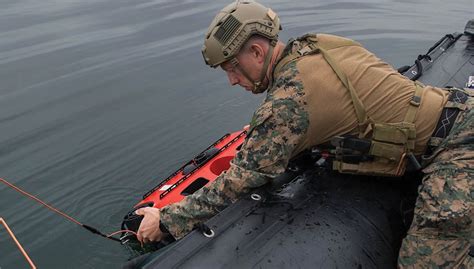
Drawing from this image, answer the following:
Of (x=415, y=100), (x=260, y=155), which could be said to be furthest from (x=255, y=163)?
(x=415, y=100)

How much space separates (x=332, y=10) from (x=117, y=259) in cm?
1190

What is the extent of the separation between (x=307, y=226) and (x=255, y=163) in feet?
1.43

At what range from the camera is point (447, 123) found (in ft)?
7.98

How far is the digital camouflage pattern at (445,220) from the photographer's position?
6.87ft

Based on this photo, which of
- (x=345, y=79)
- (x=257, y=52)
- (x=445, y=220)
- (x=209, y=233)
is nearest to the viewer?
(x=445, y=220)

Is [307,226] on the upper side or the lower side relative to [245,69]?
lower

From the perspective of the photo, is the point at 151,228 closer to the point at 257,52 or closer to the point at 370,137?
the point at 257,52

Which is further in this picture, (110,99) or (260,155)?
(110,99)

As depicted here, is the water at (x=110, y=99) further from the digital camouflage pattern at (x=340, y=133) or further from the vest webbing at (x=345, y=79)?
the vest webbing at (x=345, y=79)

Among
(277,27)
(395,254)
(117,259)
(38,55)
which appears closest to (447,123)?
(395,254)

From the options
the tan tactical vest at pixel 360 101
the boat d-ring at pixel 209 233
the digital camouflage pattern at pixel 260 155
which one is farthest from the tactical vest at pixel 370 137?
the boat d-ring at pixel 209 233

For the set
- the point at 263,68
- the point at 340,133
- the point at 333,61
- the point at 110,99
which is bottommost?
the point at 340,133

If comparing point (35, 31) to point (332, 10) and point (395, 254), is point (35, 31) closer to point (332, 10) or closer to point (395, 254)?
point (332, 10)

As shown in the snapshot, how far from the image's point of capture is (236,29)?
2377mm
